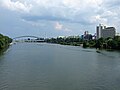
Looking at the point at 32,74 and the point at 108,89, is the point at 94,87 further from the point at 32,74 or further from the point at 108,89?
the point at 32,74

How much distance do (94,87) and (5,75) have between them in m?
5.96

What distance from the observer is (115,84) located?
43.6 feet

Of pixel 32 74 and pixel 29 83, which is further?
pixel 32 74

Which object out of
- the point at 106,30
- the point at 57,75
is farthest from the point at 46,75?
the point at 106,30

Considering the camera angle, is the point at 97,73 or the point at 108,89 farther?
the point at 97,73

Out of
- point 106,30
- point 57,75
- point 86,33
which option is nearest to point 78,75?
point 57,75

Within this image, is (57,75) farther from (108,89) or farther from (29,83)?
(108,89)

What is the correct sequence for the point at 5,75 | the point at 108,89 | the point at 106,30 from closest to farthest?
the point at 108,89, the point at 5,75, the point at 106,30

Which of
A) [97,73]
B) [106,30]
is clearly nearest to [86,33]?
[106,30]

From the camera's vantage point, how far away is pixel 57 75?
15.8 metres

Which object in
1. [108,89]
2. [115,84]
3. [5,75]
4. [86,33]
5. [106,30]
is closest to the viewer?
[108,89]

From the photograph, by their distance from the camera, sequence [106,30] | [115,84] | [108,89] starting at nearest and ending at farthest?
[108,89], [115,84], [106,30]

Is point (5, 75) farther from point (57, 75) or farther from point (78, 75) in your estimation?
point (78, 75)

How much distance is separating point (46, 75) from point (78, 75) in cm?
199
